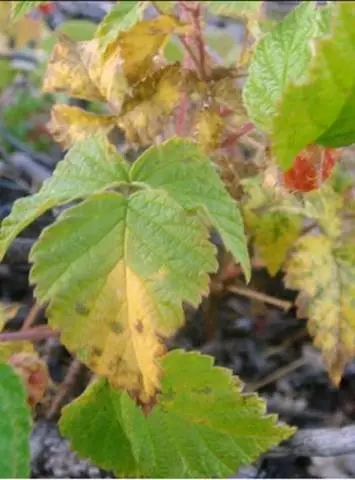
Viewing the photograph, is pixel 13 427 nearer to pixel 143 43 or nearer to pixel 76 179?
pixel 76 179

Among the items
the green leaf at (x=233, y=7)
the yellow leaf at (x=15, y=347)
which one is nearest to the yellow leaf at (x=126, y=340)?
the yellow leaf at (x=15, y=347)

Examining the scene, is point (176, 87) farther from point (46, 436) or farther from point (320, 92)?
point (46, 436)

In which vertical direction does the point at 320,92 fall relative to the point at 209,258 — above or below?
above

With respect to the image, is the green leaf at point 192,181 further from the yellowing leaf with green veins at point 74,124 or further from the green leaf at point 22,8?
the green leaf at point 22,8

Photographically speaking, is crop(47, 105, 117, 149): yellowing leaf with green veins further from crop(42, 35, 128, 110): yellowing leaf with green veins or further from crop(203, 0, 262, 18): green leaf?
crop(203, 0, 262, 18): green leaf

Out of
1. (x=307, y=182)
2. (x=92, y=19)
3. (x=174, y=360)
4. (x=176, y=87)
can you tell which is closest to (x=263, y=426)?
(x=174, y=360)

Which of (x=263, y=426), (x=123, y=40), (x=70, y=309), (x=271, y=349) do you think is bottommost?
(x=271, y=349)


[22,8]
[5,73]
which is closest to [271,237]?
[22,8]
